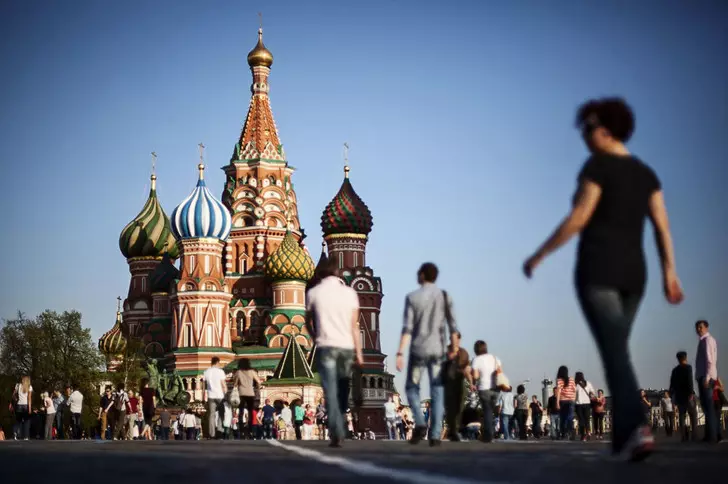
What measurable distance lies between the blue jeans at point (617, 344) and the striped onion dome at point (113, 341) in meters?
83.9

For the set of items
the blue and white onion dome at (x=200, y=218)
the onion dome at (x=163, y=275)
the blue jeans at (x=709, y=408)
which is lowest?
the blue jeans at (x=709, y=408)

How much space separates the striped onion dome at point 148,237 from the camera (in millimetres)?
93812

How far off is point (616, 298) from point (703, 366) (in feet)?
29.3

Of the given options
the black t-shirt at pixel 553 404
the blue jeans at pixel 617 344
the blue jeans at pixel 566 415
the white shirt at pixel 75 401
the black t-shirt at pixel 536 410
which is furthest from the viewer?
the black t-shirt at pixel 536 410

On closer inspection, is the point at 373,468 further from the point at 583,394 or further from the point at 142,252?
the point at 142,252

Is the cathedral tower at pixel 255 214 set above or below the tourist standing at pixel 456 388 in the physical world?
above

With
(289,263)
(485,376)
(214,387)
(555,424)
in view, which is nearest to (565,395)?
(555,424)

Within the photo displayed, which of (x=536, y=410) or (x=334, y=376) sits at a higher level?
(x=536, y=410)

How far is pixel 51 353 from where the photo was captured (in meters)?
72.8

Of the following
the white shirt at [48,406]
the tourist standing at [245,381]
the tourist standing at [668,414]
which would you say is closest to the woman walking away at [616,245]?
the tourist standing at [245,381]

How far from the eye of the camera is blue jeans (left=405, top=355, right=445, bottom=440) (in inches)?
513

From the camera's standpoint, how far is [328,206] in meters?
92.9

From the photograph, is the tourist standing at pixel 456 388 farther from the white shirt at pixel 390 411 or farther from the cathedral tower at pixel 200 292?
the cathedral tower at pixel 200 292

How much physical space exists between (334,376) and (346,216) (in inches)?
3124
